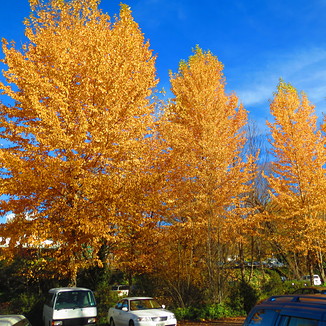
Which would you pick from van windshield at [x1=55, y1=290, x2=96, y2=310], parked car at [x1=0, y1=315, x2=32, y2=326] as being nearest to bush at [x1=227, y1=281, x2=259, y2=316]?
van windshield at [x1=55, y1=290, x2=96, y2=310]

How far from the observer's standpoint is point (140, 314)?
8945mm

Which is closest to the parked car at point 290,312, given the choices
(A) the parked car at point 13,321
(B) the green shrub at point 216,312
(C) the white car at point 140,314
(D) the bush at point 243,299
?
(A) the parked car at point 13,321

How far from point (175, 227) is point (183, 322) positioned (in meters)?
3.44

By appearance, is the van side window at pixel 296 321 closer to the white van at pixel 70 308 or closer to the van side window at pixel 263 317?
the van side window at pixel 263 317

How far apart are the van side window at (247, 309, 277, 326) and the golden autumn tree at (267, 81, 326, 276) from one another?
13444mm

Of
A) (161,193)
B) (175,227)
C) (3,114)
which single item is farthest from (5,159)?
(175,227)

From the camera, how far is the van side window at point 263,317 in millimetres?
3080

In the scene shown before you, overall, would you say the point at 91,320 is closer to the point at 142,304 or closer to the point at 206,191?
the point at 142,304

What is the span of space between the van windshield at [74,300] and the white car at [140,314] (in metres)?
0.90

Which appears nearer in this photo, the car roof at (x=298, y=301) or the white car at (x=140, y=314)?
the car roof at (x=298, y=301)

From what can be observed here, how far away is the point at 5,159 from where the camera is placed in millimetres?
8898

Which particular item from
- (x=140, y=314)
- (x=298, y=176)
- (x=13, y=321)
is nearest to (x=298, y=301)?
(x=13, y=321)

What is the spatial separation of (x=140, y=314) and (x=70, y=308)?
214 centimetres

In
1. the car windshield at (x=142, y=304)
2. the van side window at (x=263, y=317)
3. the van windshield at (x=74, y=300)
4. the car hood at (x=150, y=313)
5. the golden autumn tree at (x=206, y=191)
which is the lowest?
the car hood at (x=150, y=313)
